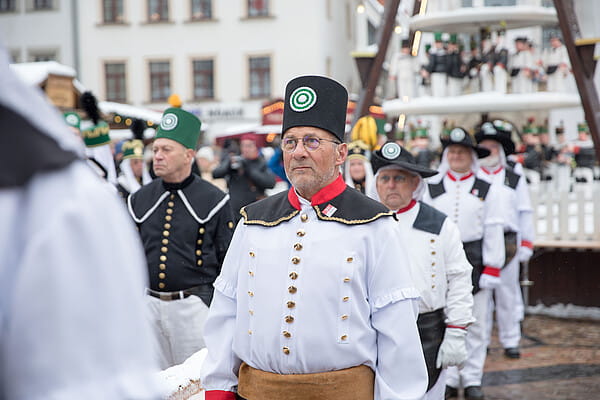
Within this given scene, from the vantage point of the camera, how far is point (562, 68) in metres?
11.0

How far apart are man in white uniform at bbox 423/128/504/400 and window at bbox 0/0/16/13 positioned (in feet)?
113

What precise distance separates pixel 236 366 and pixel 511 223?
5505 mm

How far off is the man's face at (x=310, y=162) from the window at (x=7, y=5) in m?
37.8

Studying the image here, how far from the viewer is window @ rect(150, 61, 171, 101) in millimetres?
36750

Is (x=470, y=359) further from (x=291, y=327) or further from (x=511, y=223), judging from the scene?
(x=291, y=327)

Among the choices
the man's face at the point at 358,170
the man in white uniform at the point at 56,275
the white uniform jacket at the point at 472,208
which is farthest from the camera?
the man's face at the point at 358,170

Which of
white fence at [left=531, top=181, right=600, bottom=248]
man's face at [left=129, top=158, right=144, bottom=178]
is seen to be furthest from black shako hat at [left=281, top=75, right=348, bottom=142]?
white fence at [left=531, top=181, right=600, bottom=248]

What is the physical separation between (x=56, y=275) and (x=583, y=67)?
9.78 m

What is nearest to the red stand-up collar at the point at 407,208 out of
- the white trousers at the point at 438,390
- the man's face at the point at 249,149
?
the white trousers at the point at 438,390

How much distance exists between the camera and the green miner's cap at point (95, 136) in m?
7.84

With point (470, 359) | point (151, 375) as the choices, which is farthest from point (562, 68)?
point (151, 375)

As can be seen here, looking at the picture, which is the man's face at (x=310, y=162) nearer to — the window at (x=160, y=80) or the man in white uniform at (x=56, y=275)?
the man in white uniform at (x=56, y=275)

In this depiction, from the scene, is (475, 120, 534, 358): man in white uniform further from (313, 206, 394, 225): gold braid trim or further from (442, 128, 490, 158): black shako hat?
(313, 206, 394, 225): gold braid trim

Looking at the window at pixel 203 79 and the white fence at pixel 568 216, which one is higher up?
the window at pixel 203 79
